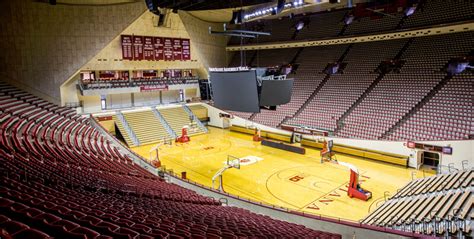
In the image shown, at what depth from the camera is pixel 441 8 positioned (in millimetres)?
19484

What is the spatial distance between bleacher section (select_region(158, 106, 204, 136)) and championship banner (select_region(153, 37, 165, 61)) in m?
4.18

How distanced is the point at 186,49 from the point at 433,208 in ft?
70.1

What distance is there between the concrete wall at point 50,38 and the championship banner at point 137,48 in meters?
1.29

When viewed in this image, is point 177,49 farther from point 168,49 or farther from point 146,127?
point 146,127

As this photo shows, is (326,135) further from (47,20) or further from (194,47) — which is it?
(47,20)

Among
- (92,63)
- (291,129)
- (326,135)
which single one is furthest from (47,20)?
(326,135)

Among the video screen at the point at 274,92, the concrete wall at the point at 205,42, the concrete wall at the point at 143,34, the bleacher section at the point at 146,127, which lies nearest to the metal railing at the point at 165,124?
the bleacher section at the point at 146,127

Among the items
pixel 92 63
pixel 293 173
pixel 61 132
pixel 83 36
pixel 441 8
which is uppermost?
pixel 441 8

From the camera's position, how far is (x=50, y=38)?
1941 cm

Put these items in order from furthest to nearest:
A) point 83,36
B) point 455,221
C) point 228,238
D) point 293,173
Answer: point 83,36 < point 293,173 < point 455,221 < point 228,238

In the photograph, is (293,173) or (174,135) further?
(174,135)

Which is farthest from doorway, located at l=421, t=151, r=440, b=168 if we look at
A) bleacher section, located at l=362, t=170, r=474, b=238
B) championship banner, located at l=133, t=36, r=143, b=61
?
championship banner, located at l=133, t=36, r=143, b=61

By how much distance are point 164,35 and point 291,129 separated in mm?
12075

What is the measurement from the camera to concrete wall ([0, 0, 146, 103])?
1823 centimetres
